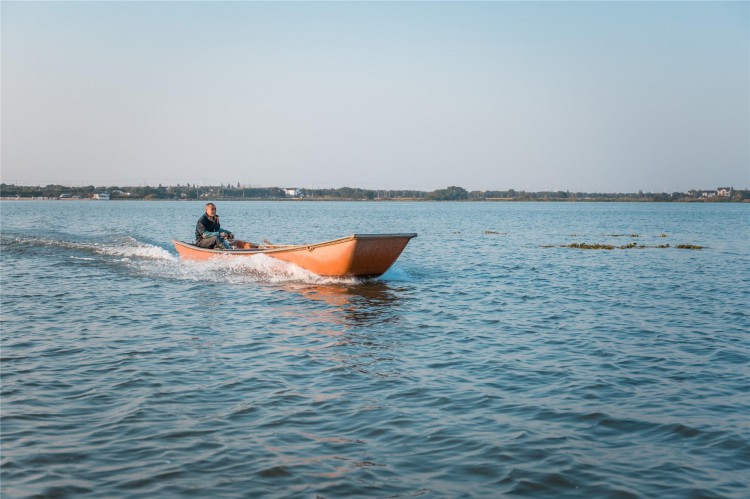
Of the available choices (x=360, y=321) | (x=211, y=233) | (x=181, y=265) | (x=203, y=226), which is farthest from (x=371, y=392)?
(x=181, y=265)

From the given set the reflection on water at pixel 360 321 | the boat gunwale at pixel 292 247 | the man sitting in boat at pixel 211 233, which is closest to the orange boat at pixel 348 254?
the boat gunwale at pixel 292 247

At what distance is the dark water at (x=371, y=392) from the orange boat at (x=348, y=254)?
2.64 feet

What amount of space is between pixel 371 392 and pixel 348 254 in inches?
377

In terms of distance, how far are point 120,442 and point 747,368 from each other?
885 cm

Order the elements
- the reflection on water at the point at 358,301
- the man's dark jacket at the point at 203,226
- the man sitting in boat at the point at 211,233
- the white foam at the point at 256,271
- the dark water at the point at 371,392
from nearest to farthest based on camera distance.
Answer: the dark water at the point at 371,392
the reflection on water at the point at 358,301
the white foam at the point at 256,271
the man sitting in boat at the point at 211,233
the man's dark jacket at the point at 203,226

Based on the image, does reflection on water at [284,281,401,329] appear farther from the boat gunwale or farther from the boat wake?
the boat gunwale

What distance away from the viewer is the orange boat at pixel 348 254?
17578mm

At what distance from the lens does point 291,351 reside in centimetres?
1055

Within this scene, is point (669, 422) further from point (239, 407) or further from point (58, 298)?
point (58, 298)

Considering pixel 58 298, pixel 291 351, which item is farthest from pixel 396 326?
pixel 58 298

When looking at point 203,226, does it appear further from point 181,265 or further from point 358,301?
point 358,301

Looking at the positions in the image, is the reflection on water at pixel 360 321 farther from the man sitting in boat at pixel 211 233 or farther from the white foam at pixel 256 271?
the man sitting in boat at pixel 211 233

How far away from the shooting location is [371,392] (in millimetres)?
8367

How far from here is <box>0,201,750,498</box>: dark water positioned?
580 cm
